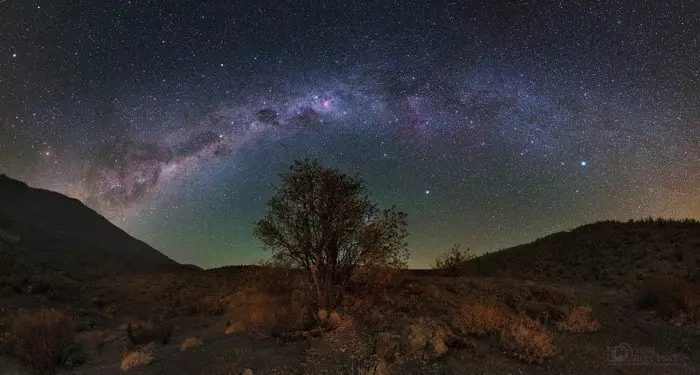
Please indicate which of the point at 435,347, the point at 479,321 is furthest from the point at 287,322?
the point at 479,321

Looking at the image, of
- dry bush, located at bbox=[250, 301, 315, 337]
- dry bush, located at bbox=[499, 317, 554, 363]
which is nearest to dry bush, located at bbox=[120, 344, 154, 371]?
dry bush, located at bbox=[250, 301, 315, 337]

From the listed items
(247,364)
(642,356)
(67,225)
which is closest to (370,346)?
(247,364)

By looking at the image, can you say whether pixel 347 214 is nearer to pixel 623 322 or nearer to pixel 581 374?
pixel 581 374

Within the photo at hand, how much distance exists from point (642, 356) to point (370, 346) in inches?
297

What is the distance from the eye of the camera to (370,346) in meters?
10.9

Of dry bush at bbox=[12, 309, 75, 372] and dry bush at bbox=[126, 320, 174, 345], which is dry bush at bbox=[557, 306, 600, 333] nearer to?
dry bush at bbox=[126, 320, 174, 345]

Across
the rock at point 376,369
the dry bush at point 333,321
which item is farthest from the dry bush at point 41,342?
the rock at point 376,369

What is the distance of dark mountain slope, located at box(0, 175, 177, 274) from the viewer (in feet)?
159

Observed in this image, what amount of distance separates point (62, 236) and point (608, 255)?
2842 inches

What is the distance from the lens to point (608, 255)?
29.4 metres

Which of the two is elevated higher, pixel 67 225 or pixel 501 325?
pixel 67 225

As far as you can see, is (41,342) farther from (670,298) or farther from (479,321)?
(670,298)

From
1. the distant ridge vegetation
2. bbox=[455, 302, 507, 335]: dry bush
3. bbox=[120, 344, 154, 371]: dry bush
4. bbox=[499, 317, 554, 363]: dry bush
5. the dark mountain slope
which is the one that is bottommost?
bbox=[120, 344, 154, 371]: dry bush

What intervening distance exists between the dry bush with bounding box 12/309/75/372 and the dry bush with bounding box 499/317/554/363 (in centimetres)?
1452
